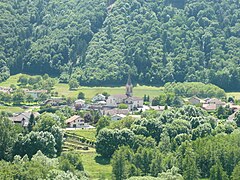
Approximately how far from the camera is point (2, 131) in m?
70.0

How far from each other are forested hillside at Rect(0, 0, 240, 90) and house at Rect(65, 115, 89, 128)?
48568mm

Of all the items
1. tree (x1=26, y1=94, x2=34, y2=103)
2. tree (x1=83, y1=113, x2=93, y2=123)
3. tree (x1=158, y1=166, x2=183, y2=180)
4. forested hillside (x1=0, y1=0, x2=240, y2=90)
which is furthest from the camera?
forested hillside (x1=0, y1=0, x2=240, y2=90)

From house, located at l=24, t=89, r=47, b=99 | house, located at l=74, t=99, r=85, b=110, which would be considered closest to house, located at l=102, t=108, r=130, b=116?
house, located at l=74, t=99, r=85, b=110

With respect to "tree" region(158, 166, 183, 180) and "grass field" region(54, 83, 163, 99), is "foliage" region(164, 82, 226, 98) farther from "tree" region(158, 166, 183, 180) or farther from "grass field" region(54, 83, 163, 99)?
"tree" region(158, 166, 183, 180)

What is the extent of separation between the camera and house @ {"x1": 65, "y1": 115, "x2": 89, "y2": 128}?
309 ft

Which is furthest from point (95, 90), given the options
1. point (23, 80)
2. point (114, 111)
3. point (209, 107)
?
point (209, 107)

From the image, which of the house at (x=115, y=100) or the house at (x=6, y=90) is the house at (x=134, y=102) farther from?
the house at (x=6, y=90)

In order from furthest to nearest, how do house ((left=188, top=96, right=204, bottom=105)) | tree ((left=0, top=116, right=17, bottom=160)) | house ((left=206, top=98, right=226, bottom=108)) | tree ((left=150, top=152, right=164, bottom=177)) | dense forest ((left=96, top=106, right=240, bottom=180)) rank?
house ((left=188, top=96, right=204, bottom=105)), house ((left=206, top=98, right=226, bottom=108)), tree ((left=0, top=116, right=17, bottom=160)), tree ((left=150, top=152, right=164, bottom=177)), dense forest ((left=96, top=106, right=240, bottom=180))

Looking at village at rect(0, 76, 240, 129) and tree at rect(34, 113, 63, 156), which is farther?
village at rect(0, 76, 240, 129)

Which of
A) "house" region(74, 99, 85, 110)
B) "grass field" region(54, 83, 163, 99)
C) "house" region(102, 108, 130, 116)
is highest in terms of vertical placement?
"grass field" region(54, 83, 163, 99)

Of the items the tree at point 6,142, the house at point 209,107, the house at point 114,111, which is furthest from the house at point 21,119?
the house at point 209,107

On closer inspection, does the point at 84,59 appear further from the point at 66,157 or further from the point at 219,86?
the point at 66,157

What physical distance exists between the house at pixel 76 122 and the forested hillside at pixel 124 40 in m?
48.6

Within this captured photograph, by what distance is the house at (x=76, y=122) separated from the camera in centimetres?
9406
